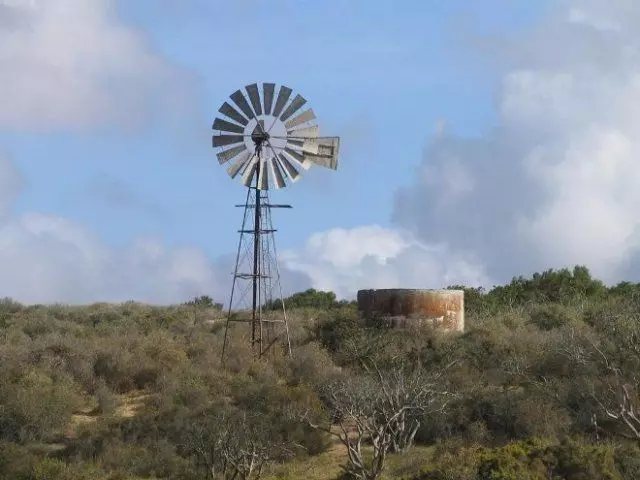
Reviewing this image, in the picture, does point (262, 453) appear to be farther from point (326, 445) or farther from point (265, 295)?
point (265, 295)

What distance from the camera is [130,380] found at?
33.8 metres

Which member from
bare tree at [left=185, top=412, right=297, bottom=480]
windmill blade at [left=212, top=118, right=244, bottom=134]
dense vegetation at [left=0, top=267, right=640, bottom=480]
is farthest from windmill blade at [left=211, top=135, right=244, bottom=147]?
bare tree at [left=185, top=412, right=297, bottom=480]

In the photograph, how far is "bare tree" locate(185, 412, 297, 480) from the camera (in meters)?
24.2

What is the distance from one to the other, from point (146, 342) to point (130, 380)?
2.32m

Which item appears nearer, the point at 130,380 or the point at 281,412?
the point at 281,412

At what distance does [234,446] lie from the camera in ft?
81.1

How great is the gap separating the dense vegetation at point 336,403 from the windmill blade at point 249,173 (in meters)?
5.89

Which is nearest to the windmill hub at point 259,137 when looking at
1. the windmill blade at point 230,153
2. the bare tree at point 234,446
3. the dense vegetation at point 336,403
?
the windmill blade at point 230,153

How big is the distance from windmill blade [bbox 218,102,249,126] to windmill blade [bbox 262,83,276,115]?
79cm

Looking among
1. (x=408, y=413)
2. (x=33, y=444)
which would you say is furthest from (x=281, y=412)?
(x=33, y=444)

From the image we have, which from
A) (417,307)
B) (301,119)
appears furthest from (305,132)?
(417,307)

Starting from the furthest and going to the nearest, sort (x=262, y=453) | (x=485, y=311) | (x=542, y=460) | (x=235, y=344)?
(x=485, y=311), (x=235, y=344), (x=262, y=453), (x=542, y=460)

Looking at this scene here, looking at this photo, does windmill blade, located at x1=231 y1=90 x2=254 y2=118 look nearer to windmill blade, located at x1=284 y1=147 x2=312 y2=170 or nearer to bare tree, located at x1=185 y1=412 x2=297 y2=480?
windmill blade, located at x1=284 y1=147 x2=312 y2=170

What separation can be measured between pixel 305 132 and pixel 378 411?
10.6 metres
